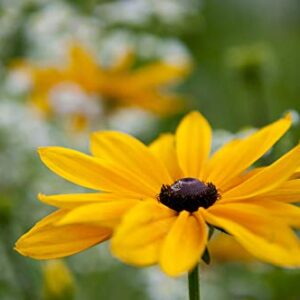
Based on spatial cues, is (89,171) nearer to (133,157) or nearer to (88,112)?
(133,157)

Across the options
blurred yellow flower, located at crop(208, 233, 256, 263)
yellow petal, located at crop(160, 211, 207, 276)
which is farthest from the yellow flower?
blurred yellow flower, located at crop(208, 233, 256, 263)

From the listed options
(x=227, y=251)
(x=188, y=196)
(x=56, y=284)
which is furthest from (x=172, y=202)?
(x=227, y=251)

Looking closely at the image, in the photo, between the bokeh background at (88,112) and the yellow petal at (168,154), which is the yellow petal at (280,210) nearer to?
the yellow petal at (168,154)

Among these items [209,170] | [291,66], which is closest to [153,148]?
[209,170]

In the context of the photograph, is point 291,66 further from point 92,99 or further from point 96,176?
point 96,176

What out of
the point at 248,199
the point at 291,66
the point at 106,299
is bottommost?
the point at 106,299
